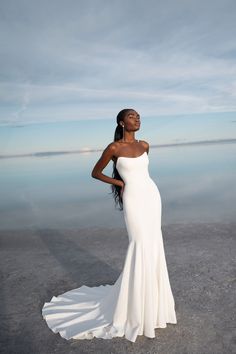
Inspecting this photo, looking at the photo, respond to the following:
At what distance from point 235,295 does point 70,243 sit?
5.71m

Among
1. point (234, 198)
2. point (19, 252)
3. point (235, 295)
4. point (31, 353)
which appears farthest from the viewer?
point (234, 198)

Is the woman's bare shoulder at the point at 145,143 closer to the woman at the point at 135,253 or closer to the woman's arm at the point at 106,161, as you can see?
the woman at the point at 135,253

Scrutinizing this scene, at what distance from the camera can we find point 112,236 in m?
10.5

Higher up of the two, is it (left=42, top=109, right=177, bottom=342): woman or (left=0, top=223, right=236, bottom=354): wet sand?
(left=42, top=109, right=177, bottom=342): woman

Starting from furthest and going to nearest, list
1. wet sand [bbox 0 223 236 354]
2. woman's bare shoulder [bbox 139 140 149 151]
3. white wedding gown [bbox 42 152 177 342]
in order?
woman's bare shoulder [bbox 139 140 149 151], white wedding gown [bbox 42 152 177 342], wet sand [bbox 0 223 236 354]

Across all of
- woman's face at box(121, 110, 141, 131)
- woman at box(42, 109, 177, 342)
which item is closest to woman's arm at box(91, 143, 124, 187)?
woman at box(42, 109, 177, 342)

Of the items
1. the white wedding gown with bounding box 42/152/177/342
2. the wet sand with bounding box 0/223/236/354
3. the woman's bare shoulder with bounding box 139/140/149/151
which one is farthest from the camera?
the woman's bare shoulder with bounding box 139/140/149/151

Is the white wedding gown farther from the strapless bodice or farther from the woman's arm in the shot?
the woman's arm

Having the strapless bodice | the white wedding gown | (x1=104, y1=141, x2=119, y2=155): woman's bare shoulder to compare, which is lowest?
the white wedding gown

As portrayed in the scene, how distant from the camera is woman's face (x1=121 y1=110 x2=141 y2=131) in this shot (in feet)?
15.1

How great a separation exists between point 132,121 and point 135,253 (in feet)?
5.95

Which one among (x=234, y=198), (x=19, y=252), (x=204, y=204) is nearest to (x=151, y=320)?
(x=19, y=252)

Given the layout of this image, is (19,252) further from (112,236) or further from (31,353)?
(31,353)

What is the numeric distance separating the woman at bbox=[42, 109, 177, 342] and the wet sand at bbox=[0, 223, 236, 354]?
17 cm
